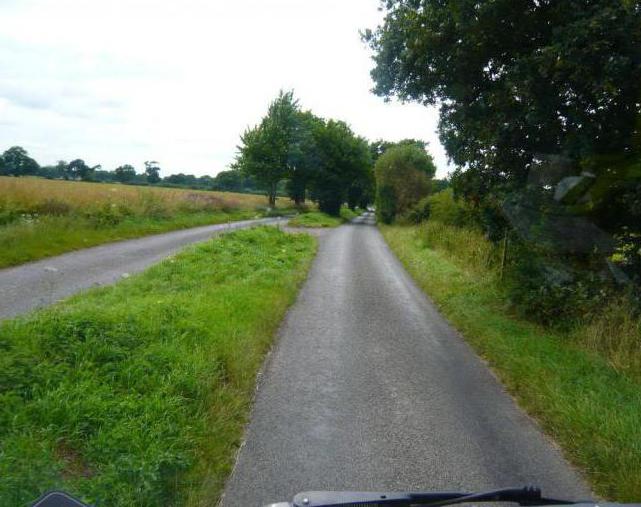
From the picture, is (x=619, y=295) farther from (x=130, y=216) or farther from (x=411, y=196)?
(x=411, y=196)

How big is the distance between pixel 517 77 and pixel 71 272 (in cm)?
978

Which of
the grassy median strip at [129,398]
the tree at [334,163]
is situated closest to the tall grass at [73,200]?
the grassy median strip at [129,398]

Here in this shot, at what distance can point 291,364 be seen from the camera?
6.71m

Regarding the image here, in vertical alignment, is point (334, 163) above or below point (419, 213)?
above

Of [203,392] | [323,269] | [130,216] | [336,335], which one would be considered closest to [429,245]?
[323,269]

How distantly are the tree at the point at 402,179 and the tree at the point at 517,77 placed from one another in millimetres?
29660

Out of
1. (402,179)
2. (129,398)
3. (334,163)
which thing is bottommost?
(129,398)

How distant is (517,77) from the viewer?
→ 7.64 m

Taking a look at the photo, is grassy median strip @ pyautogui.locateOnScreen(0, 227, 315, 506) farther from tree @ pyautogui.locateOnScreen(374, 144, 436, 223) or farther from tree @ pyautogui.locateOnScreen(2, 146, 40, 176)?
tree @ pyautogui.locateOnScreen(2, 146, 40, 176)

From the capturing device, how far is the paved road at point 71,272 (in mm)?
8961

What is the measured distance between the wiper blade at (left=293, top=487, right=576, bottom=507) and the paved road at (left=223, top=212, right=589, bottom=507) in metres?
1.26

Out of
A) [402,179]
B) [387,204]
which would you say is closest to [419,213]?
[402,179]

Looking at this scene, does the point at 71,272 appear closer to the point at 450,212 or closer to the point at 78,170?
the point at 450,212

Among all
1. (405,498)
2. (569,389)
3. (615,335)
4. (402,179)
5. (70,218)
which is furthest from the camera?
(402,179)
